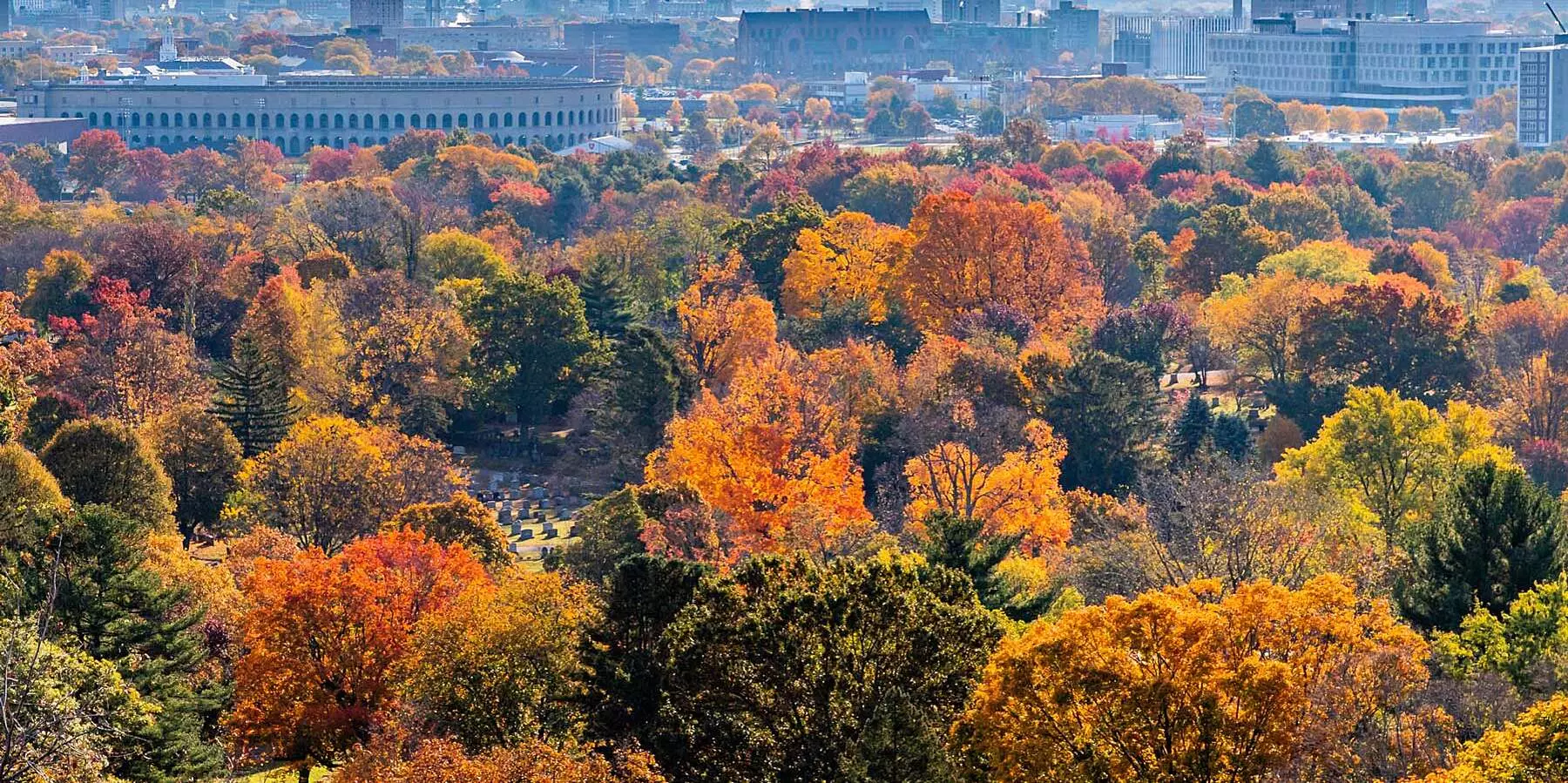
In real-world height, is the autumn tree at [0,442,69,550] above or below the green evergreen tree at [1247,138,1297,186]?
below

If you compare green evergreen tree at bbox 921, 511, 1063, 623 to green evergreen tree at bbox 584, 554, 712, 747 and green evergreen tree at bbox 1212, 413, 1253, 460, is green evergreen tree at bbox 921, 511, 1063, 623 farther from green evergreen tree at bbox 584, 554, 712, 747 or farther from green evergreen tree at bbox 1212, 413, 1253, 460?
green evergreen tree at bbox 1212, 413, 1253, 460

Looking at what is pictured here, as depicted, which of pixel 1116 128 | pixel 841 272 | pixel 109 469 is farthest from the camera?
pixel 1116 128

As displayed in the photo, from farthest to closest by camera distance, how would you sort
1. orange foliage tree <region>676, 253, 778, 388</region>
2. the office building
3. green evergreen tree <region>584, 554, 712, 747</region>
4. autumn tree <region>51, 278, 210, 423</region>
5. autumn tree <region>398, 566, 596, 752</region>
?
the office building < orange foliage tree <region>676, 253, 778, 388</region> < autumn tree <region>51, 278, 210, 423</region> < autumn tree <region>398, 566, 596, 752</region> < green evergreen tree <region>584, 554, 712, 747</region>

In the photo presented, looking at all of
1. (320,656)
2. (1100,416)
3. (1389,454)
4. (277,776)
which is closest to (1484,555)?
(1389,454)

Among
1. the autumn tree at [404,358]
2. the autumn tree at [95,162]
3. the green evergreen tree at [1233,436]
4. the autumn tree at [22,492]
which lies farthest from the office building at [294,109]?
the autumn tree at [22,492]

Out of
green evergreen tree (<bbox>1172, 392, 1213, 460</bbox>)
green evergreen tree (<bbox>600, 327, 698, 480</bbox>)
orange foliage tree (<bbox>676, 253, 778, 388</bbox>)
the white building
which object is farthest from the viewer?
the white building

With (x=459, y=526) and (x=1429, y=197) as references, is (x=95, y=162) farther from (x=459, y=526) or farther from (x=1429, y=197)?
(x=459, y=526)

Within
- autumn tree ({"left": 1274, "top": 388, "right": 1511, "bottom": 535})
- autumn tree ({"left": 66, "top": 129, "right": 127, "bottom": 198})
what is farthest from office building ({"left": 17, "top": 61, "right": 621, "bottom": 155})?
autumn tree ({"left": 1274, "top": 388, "right": 1511, "bottom": 535})
